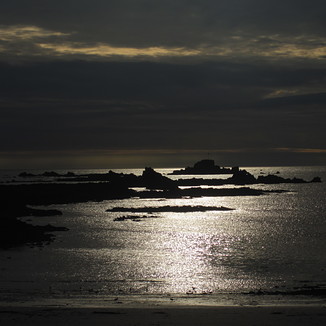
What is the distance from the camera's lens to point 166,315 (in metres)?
23.3

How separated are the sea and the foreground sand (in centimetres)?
350

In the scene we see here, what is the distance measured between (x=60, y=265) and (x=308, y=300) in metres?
21.1

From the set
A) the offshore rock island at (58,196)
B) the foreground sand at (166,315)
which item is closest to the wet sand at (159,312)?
the foreground sand at (166,315)

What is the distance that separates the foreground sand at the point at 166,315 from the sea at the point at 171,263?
350 centimetres

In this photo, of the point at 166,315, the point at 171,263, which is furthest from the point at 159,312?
the point at 171,263

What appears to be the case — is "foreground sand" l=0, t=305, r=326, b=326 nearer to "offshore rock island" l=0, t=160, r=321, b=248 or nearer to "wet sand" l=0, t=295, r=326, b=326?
"wet sand" l=0, t=295, r=326, b=326

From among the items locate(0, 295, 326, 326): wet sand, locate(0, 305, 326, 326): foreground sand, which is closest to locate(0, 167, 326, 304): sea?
locate(0, 295, 326, 326): wet sand

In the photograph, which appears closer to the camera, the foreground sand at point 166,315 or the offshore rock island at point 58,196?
the foreground sand at point 166,315

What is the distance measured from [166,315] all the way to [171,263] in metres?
19.0

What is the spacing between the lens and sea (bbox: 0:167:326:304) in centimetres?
3114

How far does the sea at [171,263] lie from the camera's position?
102ft

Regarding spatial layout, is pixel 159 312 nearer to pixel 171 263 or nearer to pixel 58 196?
pixel 171 263

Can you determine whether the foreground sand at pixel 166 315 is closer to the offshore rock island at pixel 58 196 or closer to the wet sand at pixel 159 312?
the wet sand at pixel 159 312

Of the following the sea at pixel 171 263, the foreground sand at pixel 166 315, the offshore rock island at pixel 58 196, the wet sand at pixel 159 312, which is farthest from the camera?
the offshore rock island at pixel 58 196
